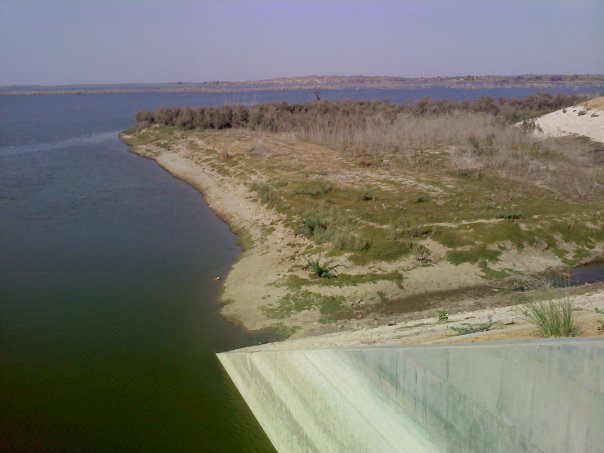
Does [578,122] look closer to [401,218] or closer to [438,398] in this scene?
[401,218]

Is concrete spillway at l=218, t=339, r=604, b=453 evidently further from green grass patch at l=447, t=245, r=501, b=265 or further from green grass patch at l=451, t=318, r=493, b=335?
green grass patch at l=447, t=245, r=501, b=265

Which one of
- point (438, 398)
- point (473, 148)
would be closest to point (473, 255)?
point (438, 398)

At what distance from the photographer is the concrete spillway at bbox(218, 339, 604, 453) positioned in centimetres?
522

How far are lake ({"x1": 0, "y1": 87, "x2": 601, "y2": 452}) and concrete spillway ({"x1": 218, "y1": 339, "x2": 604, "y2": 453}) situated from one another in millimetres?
1287

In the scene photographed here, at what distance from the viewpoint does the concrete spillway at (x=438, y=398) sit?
5.22 meters

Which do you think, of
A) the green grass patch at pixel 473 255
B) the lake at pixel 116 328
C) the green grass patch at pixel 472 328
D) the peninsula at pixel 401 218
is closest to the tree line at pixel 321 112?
the peninsula at pixel 401 218

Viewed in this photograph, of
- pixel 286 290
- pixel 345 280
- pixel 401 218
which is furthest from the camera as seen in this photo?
pixel 401 218

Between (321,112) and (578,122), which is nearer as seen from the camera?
(578,122)

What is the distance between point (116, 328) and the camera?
12.6 meters

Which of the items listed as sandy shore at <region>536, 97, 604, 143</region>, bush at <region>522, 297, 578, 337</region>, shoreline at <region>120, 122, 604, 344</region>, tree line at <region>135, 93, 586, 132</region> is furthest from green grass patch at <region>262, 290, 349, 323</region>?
tree line at <region>135, 93, 586, 132</region>

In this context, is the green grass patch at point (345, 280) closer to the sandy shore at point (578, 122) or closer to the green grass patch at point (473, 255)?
the green grass patch at point (473, 255)

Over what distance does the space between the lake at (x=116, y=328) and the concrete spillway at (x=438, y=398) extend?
1287 millimetres

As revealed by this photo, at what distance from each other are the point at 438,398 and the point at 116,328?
9.00 metres

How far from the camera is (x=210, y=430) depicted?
→ 908 cm
